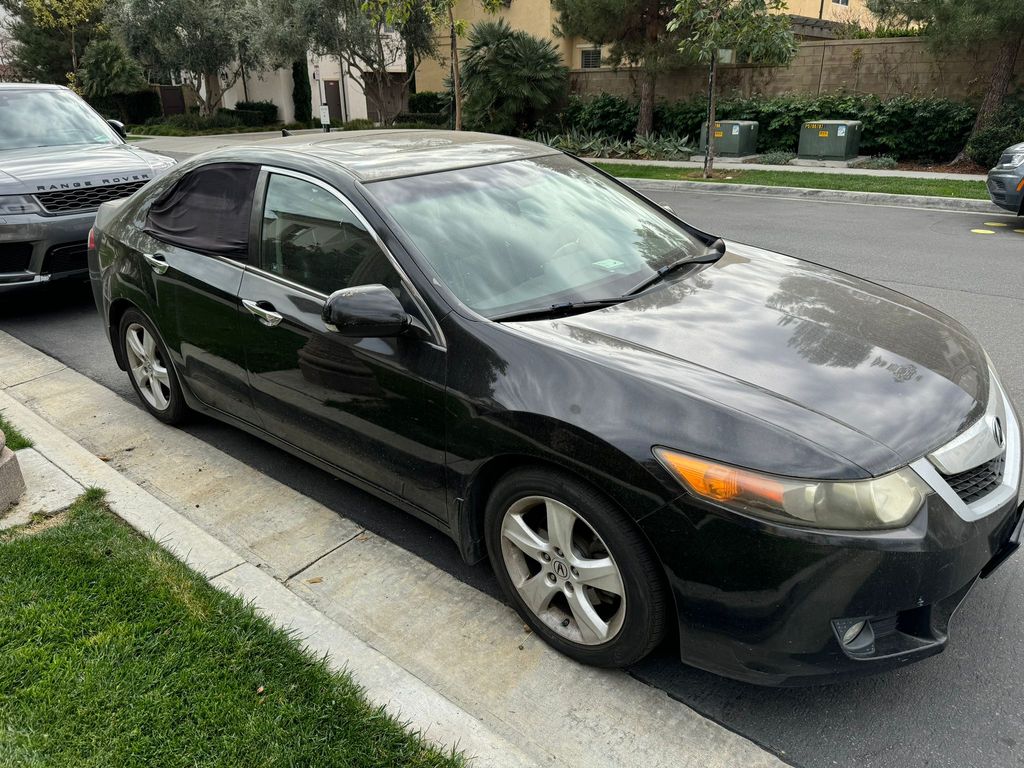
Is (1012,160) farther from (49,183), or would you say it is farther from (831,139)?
(49,183)

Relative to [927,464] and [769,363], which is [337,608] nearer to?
[769,363]

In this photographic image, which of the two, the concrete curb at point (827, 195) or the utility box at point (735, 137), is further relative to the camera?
the utility box at point (735, 137)

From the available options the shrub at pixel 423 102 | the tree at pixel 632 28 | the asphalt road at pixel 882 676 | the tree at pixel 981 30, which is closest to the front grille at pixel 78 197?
the asphalt road at pixel 882 676

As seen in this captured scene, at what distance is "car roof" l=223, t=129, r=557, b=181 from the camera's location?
3.32 meters

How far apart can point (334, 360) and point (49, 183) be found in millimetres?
4870

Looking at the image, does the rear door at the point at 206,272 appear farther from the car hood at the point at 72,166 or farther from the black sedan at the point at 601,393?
the car hood at the point at 72,166

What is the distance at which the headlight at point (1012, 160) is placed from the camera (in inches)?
367

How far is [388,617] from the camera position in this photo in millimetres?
2945

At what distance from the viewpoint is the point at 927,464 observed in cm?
220

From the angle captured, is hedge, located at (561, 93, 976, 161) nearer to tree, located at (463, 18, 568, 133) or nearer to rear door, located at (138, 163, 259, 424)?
tree, located at (463, 18, 568, 133)

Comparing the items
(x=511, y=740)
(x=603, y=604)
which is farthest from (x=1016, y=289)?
(x=511, y=740)

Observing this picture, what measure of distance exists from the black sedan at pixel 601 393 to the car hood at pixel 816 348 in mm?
13

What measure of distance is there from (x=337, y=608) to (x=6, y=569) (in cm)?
130

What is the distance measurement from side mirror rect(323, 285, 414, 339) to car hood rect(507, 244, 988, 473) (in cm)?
45
